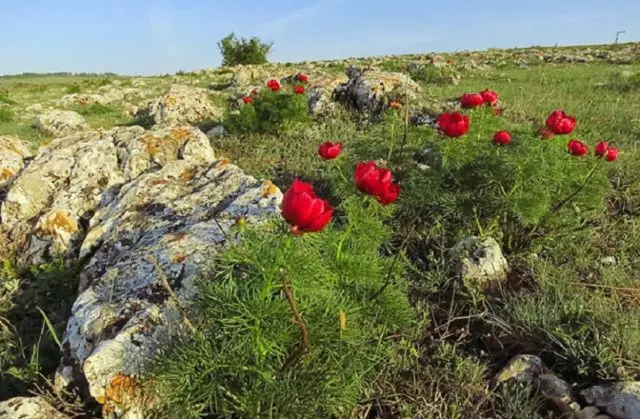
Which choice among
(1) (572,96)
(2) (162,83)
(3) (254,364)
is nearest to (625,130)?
(1) (572,96)

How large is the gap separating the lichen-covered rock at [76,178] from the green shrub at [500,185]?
8.01 ft

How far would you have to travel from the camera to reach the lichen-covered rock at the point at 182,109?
1049 centimetres

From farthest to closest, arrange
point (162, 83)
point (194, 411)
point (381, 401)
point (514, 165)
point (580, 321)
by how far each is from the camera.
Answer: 1. point (162, 83)
2. point (514, 165)
3. point (580, 321)
4. point (381, 401)
5. point (194, 411)

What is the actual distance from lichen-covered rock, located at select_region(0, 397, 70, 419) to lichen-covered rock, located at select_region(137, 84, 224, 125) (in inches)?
330

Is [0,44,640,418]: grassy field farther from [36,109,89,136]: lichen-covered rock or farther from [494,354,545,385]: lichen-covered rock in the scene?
[36,109,89,136]: lichen-covered rock

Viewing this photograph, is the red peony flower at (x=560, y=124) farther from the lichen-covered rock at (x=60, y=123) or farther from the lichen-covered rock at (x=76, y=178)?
the lichen-covered rock at (x=60, y=123)

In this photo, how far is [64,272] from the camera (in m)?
4.02

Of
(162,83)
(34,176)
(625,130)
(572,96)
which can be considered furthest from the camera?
(162,83)

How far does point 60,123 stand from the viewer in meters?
11.2

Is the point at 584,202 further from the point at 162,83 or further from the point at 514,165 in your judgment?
the point at 162,83

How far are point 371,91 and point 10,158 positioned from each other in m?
5.67

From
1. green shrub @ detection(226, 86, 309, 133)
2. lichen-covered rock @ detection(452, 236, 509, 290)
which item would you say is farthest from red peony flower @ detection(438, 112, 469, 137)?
green shrub @ detection(226, 86, 309, 133)

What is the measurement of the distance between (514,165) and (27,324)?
3.74m

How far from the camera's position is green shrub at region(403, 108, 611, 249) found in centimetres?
360
